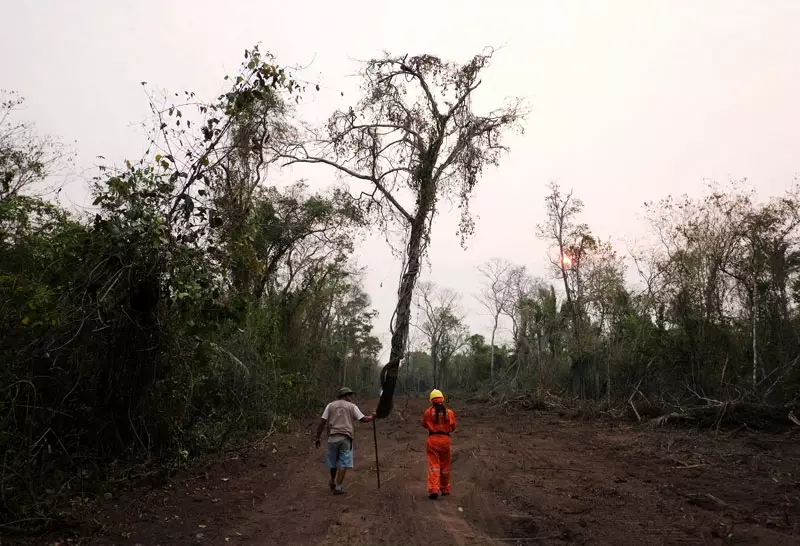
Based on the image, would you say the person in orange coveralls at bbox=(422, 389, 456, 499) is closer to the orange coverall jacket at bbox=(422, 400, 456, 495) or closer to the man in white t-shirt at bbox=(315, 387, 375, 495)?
the orange coverall jacket at bbox=(422, 400, 456, 495)

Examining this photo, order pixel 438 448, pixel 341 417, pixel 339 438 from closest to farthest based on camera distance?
pixel 438 448 < pixel 339 438 < pixel 341 417

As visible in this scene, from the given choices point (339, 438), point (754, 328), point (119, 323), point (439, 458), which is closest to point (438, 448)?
point (439, 458)

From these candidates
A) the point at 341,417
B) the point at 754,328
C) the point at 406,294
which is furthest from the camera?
→ the point at 406,294

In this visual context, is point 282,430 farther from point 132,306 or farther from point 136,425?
point 132,306

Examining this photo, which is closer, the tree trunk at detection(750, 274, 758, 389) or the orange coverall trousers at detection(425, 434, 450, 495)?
the orange coverall trousers at detection(425, 434, 450, 495)

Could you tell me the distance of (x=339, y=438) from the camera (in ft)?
26.9

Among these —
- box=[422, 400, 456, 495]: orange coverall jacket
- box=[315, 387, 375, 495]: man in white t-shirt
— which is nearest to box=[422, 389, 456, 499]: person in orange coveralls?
box=[422, 400, 456, 495]: orange coverall jacket

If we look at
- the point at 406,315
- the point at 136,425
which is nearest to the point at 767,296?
the point at 406,315

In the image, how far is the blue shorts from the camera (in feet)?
26.9

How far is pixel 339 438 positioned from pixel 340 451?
0.21 meters

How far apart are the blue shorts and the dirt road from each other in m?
0.42

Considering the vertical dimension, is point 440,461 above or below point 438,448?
below

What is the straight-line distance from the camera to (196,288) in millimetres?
8070

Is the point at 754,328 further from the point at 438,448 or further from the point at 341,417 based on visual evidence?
the point at 341,417
